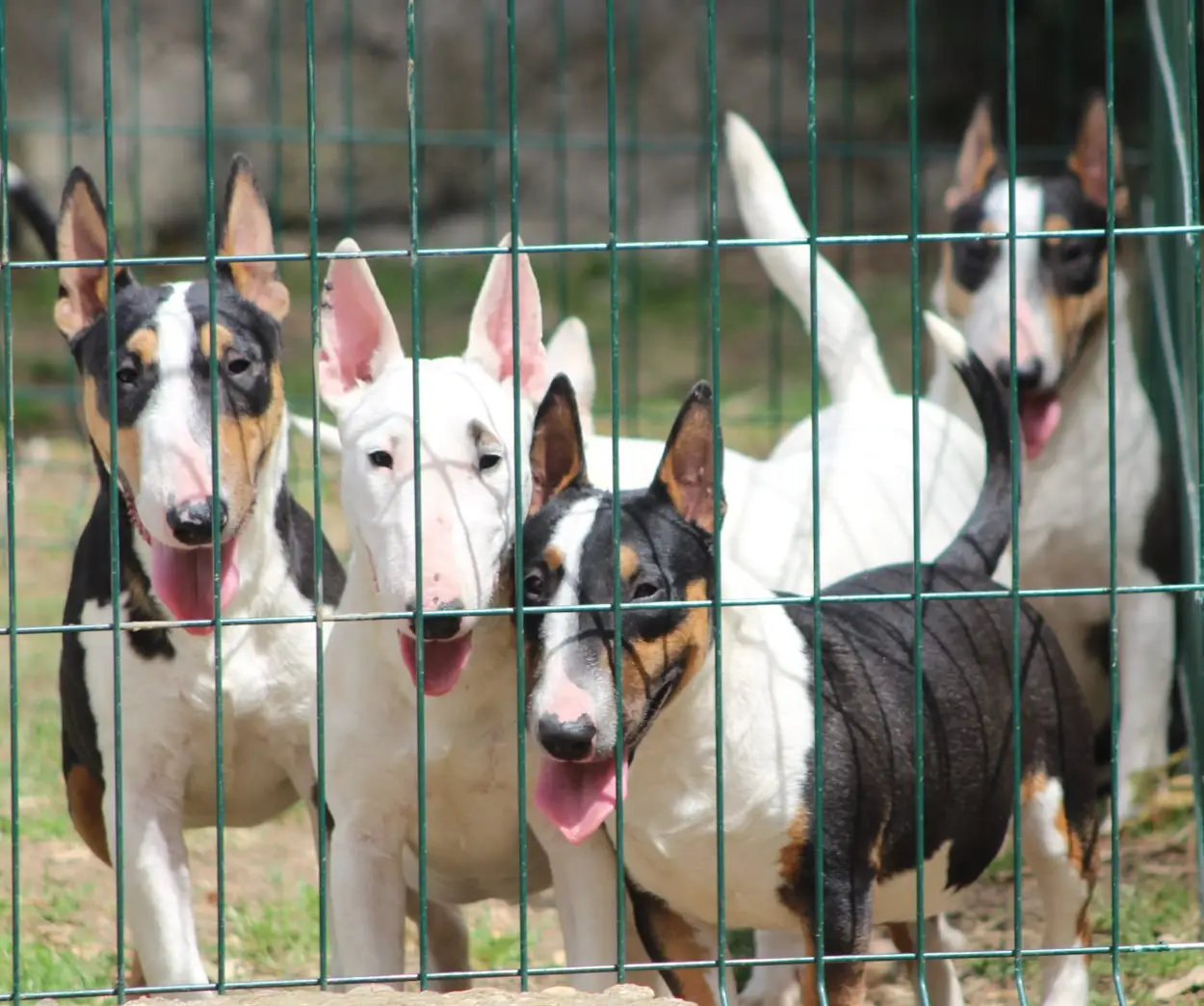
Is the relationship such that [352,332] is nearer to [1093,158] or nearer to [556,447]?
[556,447]

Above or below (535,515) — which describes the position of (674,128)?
above

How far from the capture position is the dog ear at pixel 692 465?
3070 mm

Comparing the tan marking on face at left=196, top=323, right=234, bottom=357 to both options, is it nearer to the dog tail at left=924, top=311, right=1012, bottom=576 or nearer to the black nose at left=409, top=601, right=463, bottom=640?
the black nose at left=409, top=601, right=463, bottom=640

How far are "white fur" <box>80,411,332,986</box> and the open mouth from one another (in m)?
0.09

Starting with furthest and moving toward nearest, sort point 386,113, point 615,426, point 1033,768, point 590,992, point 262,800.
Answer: point 386,113 < point 262,800 < point 1033,768 < point 590,992 < point 615,426

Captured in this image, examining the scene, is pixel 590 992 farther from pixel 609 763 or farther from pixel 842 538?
pixel 842 538

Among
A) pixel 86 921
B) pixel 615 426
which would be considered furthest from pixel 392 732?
pixel 86 921

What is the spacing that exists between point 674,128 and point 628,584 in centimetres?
845

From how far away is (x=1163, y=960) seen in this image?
154 inches

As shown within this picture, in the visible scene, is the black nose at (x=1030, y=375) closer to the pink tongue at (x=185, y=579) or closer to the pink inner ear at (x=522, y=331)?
the pink inner ear at (x=522, y=331)

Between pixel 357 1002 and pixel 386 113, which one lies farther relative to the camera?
pixel 386 113

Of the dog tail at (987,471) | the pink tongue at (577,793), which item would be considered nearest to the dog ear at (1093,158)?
the dog tail at (987,471)

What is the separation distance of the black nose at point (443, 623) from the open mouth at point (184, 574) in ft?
1.65

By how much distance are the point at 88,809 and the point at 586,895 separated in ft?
3.76
